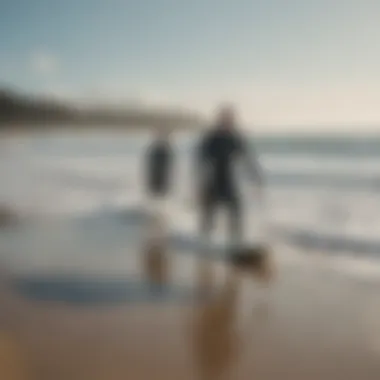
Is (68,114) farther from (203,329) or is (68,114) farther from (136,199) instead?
(203,329)

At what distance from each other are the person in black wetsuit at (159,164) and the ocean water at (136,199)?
0.07ft

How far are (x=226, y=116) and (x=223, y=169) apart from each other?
0.44 feet

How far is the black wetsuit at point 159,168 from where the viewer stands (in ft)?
4.29

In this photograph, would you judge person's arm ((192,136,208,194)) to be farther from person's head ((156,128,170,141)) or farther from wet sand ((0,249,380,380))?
wet sand ((0,249,380,380))

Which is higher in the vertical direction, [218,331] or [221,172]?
[221,172]

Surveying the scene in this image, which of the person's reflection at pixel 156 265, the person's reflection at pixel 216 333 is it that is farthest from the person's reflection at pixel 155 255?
the person's reflection at pixel 216 333

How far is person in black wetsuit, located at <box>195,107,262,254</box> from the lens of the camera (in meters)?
1.29

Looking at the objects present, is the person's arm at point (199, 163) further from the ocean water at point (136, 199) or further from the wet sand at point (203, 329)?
the wet sand at point (203, 329)

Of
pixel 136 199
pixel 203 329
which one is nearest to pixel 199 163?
pixel 136 199

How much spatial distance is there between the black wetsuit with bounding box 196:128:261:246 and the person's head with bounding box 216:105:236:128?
0.01 m

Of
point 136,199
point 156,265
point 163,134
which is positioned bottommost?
point 156,265

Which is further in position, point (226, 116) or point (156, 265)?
point (156, 265)

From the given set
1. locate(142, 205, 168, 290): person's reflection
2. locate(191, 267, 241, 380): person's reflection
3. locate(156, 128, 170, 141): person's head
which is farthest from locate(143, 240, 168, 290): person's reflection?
locate(156, 128, 170, 141): person's head

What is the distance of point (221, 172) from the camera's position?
1.34 metres
